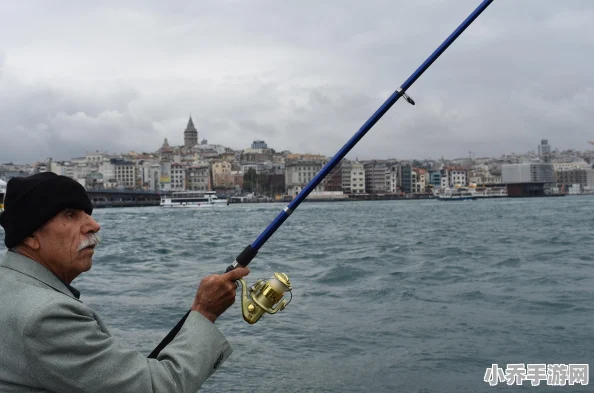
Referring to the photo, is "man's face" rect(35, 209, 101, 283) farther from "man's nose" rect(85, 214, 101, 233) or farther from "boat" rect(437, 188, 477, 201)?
"boat" rect(437, 188, 477, 201)

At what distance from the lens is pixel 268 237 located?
2080 millimetres

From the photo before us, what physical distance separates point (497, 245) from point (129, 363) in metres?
16.8

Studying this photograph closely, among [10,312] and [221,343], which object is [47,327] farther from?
[221,343]

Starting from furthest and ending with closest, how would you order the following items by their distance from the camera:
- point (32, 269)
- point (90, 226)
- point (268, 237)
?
point (268, 237)
point (90, 226)
point (32, 269)

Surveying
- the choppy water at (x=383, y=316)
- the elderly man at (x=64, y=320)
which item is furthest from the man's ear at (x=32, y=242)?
the choppy water at (x=383, y=316)

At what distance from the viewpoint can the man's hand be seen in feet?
5.03

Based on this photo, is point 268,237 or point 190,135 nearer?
point 268,237

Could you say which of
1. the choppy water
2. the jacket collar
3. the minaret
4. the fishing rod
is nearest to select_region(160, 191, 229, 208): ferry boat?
the choppy water

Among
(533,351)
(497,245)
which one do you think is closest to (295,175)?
(497,245)

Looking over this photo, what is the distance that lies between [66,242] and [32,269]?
0.32 ft

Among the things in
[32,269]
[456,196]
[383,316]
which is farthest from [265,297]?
[456,196]

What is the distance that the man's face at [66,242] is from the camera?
145 cm

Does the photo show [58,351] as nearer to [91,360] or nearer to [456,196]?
[91,360]

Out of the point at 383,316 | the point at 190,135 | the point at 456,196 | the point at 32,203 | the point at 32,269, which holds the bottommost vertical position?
the point at 456,196
